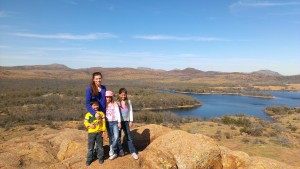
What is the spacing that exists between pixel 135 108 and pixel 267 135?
4109 centimetres

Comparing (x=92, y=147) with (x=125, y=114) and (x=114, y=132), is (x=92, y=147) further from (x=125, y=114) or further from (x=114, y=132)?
(x=125, y=114)

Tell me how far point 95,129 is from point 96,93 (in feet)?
3.35

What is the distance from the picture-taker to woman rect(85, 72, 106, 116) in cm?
730

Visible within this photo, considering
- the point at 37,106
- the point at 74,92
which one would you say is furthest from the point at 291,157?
the point at 74,92

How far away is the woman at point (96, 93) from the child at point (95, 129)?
4.5 inches

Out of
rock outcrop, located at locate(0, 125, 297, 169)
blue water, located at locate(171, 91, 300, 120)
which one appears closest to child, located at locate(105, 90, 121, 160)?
rock outcrop, located at locate(0, 125, 297, 169)

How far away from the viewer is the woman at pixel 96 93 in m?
7.30

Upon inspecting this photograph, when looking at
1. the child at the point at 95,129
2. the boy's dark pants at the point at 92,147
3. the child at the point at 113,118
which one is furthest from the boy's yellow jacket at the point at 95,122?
the child at the point at 113,118

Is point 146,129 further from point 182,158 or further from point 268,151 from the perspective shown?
point 268,151

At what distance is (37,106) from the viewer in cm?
5409

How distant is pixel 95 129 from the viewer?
7.34 metres

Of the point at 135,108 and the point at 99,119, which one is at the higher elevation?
the point at 99,119

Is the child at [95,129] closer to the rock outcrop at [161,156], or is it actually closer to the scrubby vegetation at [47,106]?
the rock outcrop at [161,156]

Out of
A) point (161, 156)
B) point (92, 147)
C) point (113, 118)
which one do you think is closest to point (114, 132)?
point (113, 118)
